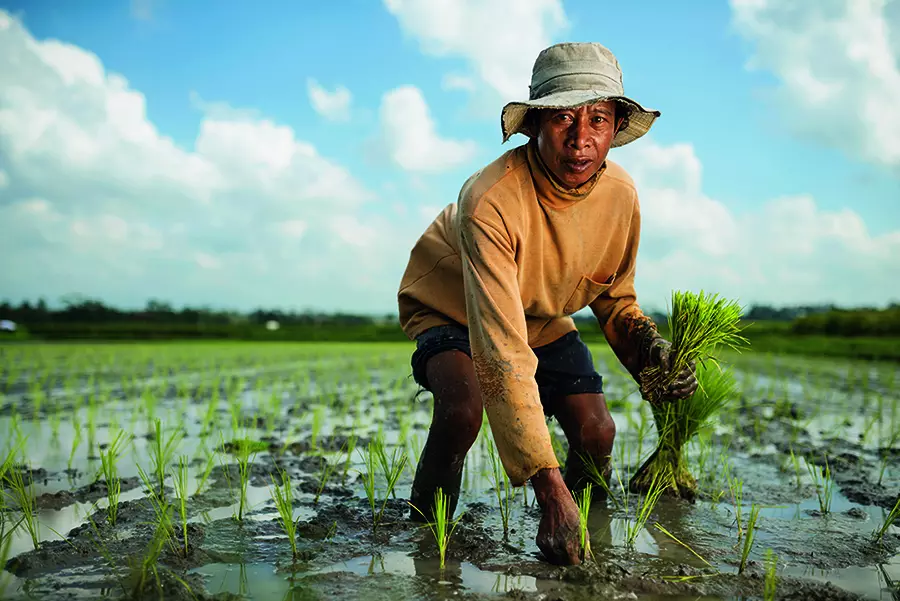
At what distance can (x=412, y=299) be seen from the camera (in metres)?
2.62

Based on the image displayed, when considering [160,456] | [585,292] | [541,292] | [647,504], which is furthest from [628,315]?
[160,456]

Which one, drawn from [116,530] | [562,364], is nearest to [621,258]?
[562,364]

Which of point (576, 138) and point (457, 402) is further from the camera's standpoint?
point (457, 402)

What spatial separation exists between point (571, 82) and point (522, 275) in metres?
0.60

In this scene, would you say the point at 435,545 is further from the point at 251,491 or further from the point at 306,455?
the point at 306,455

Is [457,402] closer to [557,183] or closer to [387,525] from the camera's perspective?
[387,525]

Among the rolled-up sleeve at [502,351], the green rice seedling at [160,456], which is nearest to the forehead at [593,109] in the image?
the rolled-up sleeve at [502,351]

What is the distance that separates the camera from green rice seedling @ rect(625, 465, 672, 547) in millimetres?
2090

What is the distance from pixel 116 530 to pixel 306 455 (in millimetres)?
1260

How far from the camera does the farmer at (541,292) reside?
1.91 m

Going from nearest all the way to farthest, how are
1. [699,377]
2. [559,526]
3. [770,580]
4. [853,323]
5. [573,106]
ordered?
[770,580] < [559,526] < [573,106] < [699,377] < [853,323]

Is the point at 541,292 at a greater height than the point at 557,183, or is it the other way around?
the point at 557,183

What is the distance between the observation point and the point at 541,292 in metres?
2.35

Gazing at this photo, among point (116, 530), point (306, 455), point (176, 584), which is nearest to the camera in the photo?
point (176, 584)
